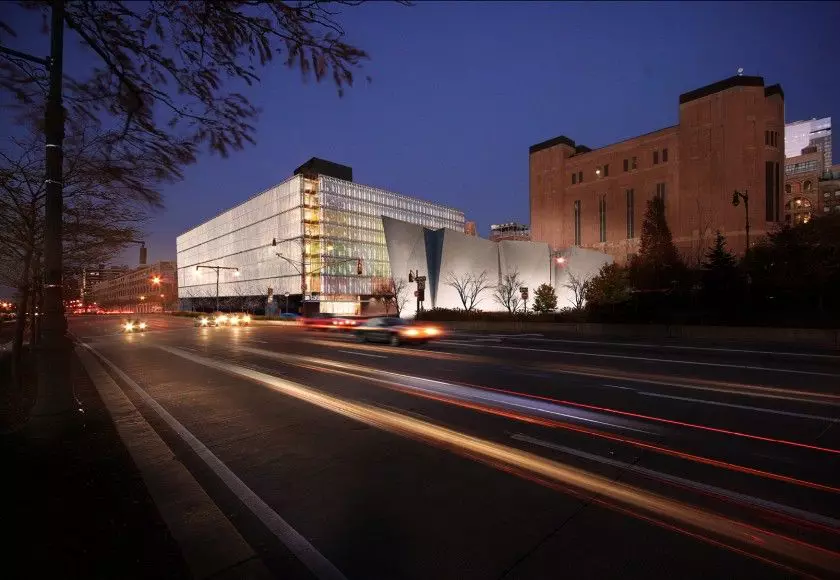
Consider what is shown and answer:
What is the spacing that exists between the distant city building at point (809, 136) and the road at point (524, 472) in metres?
147

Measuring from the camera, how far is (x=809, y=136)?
404 ft

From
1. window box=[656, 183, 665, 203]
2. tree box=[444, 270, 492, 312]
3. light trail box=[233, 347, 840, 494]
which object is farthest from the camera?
window box=[656, 183, 665, 203]

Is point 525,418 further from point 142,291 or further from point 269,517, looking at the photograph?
point 142,291

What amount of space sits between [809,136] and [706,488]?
164m

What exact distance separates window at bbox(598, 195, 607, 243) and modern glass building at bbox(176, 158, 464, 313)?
3165cm

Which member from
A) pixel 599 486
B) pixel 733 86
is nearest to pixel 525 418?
pixel 599 486

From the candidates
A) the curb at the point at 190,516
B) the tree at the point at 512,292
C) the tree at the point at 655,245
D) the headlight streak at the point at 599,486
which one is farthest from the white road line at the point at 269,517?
the tree at the point at 512,292

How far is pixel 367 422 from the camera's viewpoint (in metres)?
7.56

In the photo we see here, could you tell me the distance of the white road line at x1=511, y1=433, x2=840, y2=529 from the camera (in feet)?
13.2

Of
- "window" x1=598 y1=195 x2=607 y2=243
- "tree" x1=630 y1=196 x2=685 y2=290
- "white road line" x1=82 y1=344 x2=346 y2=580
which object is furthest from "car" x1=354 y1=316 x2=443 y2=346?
"window" x1=598 y1=195 x2=607 y2=243

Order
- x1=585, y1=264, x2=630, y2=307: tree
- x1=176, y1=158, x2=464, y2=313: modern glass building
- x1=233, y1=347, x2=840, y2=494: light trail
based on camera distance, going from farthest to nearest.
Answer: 1. x1=176, y1=158, x2=464, y2=313: modern glass building
2. x1=585, y1=264, x2=630, y2=307: tree
3. x1=233, y1=347, x2=840, y2=494: light trail

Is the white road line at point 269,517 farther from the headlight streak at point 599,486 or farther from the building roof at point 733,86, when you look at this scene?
the building roof at point 733,86

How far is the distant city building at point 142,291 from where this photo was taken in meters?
130

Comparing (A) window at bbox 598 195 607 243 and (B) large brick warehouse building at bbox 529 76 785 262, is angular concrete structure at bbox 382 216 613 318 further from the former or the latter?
(B) large brick warehouse building at bbox 529 76 785 262
